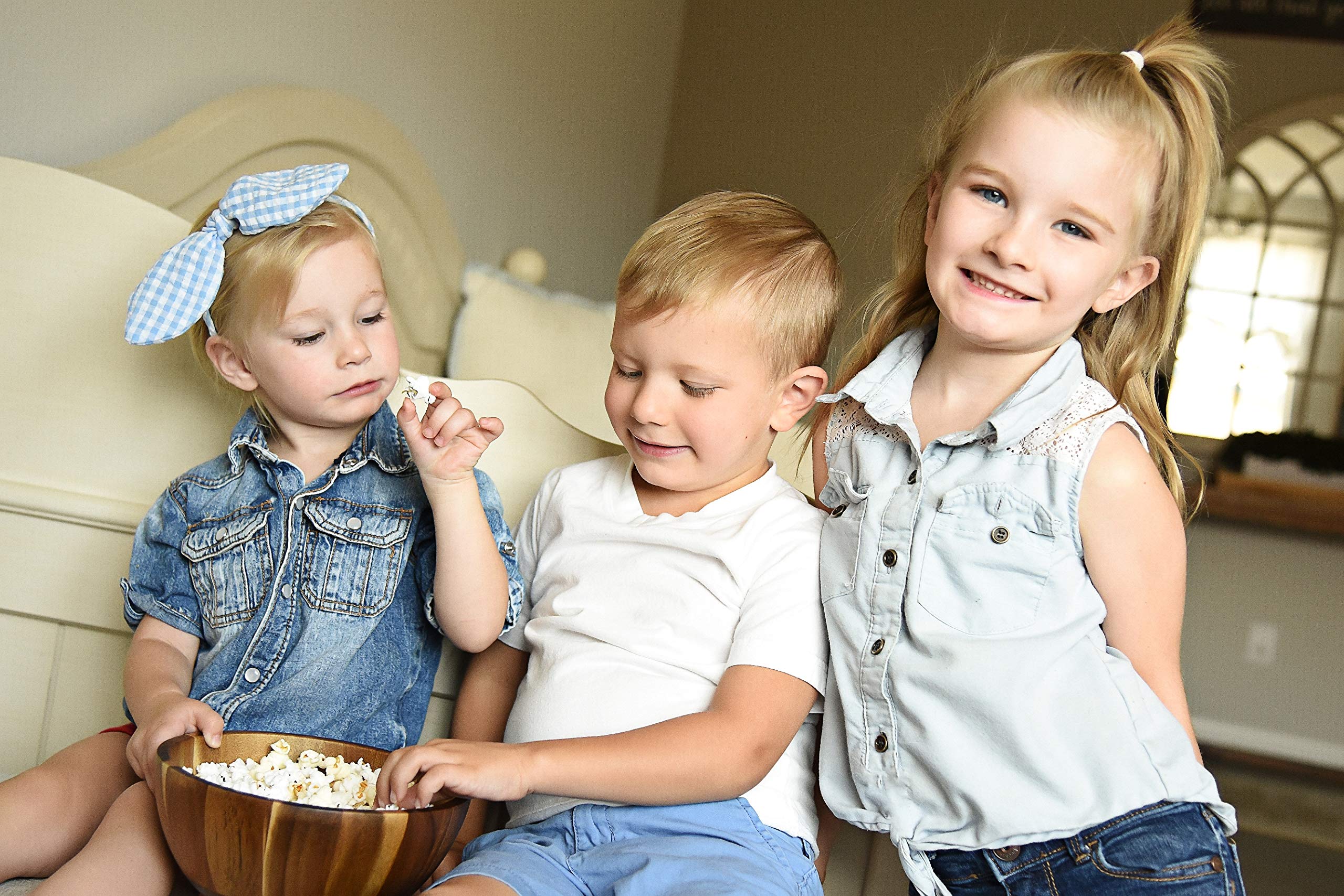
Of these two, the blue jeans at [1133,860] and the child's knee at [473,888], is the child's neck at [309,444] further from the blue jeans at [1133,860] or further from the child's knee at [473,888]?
the blue jeans at [1133,860]

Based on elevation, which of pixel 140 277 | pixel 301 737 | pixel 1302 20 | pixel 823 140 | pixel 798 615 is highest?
pixel 1302 20

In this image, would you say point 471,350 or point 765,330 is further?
point 471,350

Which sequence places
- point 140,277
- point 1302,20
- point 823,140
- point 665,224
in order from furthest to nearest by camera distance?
point 823,140
point 1302,20
point 140,277
point 665,224

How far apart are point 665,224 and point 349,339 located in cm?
30

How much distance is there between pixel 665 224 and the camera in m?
0.99

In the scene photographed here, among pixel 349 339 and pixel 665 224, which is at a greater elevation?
pixel 665 224

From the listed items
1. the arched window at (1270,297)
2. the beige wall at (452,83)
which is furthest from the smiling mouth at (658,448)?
the arched window at (1270,297)

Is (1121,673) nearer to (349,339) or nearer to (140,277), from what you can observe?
(349,339)

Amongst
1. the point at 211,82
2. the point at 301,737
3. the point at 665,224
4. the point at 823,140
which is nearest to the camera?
the point at 301,737

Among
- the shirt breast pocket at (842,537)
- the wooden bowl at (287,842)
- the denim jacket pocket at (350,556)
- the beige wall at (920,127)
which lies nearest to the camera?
the wooden bowl at (287,842)

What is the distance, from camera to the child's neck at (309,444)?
3.51ft

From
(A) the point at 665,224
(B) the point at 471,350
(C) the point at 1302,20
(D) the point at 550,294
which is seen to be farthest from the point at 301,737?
(C) the point at 1302,20

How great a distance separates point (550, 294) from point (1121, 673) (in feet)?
5.63

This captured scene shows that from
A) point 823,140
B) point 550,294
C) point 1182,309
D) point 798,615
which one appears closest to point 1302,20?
point 1182,309
